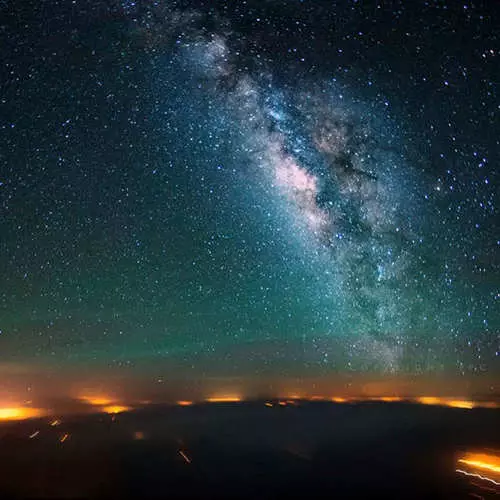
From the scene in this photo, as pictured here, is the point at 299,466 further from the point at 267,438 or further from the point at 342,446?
the point at 267,438

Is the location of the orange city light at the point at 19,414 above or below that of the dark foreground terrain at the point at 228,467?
below

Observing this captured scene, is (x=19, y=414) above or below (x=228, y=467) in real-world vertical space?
below

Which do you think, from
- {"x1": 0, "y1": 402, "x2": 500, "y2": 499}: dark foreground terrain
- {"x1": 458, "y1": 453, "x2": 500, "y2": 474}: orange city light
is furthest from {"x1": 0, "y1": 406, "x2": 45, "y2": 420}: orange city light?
{"x1": 458, "y1": 453, "x2": 500, "y2": 474}: orange city light

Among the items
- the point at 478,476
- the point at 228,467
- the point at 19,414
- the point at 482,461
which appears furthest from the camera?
the point at 19,414

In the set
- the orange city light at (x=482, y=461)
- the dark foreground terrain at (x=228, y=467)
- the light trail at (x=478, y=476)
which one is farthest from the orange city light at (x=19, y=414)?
the light trail at (x=478, y=476)

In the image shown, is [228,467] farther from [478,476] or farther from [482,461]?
[482,461]

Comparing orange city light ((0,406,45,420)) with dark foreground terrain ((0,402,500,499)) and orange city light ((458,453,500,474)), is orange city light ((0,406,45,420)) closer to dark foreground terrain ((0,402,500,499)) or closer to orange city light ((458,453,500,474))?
dark foreground terrain ((0,402,500,499))

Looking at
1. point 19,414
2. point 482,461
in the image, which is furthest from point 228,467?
point 19,414

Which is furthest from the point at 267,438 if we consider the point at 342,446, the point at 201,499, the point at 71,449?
the point at 201,499

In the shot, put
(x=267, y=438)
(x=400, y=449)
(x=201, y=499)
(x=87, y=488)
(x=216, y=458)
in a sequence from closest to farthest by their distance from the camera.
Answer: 1. (x=201, y=499)
2. (x=87, y=488)
3. (x=216, y=458)
4. (x=400, y=449)
5. (x=267, y=438)

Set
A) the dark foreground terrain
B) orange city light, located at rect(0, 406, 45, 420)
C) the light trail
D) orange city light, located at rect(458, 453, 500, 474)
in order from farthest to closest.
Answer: orange city light, located at rect(0, 406, 45, 420) < orange city light, located at rect(458, 453, 500, 474) < the light trail < the dark foreground terrain

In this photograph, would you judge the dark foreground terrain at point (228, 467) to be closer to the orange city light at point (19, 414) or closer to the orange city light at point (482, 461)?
the orange city light at point (482, 461)
